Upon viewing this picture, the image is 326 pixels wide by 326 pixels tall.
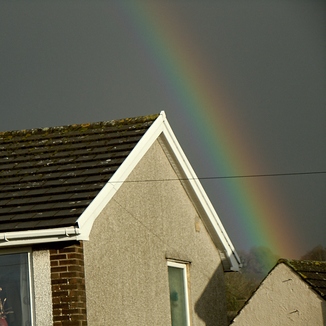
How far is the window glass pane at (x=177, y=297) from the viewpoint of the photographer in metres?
14.0

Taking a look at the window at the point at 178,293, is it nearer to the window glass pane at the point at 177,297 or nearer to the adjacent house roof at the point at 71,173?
the window glass pane at the point at 177,297

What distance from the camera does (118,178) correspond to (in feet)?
39.4

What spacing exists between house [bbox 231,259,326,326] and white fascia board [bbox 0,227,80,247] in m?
2.98

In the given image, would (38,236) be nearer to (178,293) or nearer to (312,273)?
(312,273)

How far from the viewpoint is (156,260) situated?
13258 millimetres

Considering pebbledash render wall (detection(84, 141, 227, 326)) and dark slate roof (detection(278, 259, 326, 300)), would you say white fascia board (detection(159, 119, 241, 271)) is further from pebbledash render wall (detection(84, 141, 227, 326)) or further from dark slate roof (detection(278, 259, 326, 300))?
dark slate roof (detection(278, 259, 326, 300))

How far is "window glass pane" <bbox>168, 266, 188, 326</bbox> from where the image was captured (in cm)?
1400

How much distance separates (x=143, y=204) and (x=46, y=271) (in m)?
2.76

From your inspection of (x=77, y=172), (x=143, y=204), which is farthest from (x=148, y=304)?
(x=77, y=172)

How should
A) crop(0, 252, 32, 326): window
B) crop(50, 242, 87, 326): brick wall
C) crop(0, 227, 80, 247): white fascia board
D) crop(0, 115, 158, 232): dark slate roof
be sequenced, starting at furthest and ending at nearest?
crop(0, 115, 158, 232): dark slate roof → crop(0, 252, 32, 326): window → crop(50, 242, 87, 326): brick wall → crop(0, 227, 80, 247): white fascia board

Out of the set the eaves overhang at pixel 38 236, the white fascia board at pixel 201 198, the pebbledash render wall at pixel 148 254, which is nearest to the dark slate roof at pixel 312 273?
the pebbledash render wall at pixel 148 254

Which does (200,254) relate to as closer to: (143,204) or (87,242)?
(143,204)

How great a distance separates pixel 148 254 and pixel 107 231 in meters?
1.50

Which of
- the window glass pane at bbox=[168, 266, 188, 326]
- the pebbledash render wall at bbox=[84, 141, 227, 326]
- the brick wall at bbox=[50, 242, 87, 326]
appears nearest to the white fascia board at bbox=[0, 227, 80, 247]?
the brick wall at bbox=[50, 242, 87, 326]
